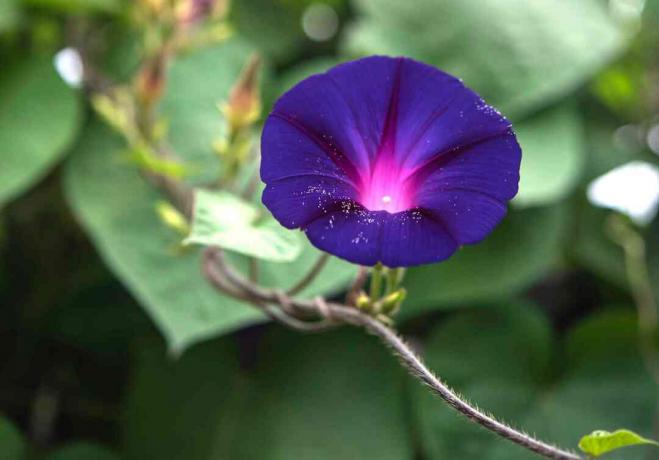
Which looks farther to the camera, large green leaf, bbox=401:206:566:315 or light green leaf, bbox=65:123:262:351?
large green leaf, bbox=401:206:566:315

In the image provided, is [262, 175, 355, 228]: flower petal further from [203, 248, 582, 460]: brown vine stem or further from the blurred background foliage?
the blurred background foliage

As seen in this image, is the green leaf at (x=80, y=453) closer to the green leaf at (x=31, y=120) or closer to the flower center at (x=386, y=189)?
the green leaf at (x=31, y=120)

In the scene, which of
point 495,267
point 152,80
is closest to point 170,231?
point 152,80

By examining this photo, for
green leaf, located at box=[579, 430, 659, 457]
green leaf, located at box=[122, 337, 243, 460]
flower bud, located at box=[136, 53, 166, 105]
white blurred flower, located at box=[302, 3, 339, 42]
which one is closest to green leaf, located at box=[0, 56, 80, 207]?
flower bud, located at box=[136, 53, 166, 105]

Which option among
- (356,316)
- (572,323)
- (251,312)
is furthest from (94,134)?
(572,323)

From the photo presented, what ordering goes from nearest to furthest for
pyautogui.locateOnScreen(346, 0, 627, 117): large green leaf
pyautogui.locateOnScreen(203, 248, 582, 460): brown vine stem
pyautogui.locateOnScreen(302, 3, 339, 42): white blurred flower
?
pyautogui.locateOnScreen(203, 248, 582, 460): brown vine stem, pyautogui.locateOnScreen(346, 0, 627, 117): large green leaf, pyautogui.locateOnScreen(302, 3, 339, 42): white blurred flower

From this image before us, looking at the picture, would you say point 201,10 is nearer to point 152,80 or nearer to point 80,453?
point 152,80
